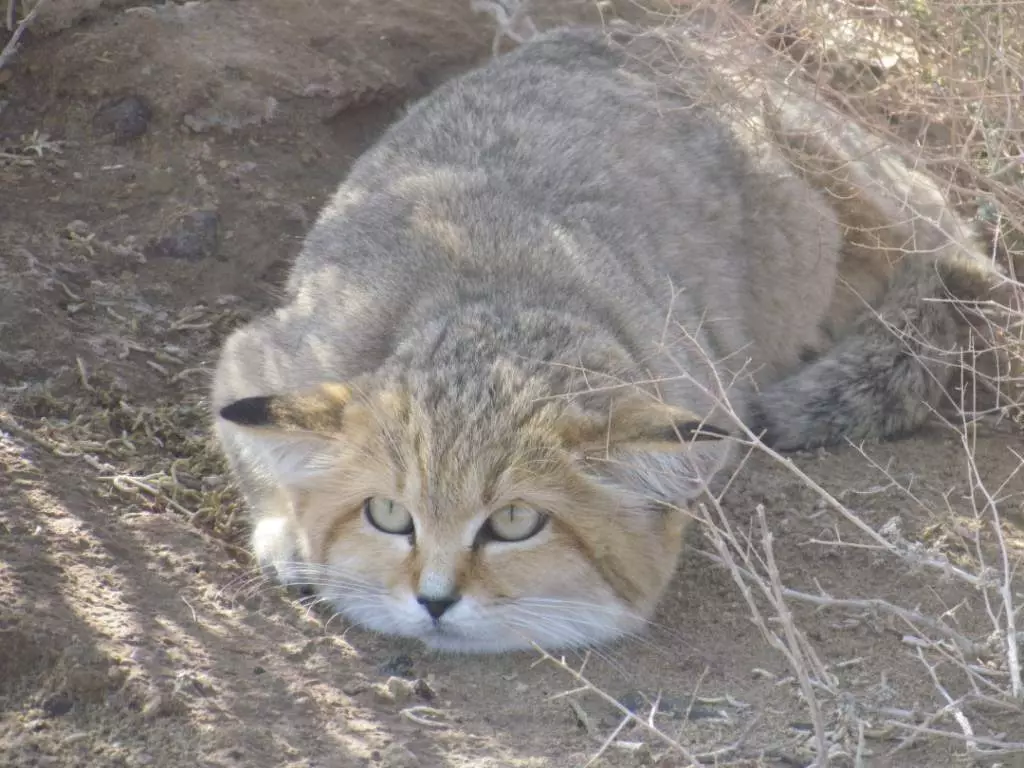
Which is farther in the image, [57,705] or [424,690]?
[424,690]

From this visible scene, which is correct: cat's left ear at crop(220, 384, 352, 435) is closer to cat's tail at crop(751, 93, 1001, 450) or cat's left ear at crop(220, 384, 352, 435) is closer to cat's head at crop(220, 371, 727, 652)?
cat's head at crop(220, 371, 727, 652)

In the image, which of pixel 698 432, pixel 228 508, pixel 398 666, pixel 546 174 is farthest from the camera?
pixel 546 174

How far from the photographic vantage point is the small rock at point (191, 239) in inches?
225

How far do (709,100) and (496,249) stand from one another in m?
1.48

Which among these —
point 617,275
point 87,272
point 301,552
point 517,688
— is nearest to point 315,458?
point 301,552

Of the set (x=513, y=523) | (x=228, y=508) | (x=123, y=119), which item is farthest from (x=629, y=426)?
(x=123, y=119)

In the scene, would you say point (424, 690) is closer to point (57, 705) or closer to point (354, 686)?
point (354, 686)

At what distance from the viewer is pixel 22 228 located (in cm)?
548

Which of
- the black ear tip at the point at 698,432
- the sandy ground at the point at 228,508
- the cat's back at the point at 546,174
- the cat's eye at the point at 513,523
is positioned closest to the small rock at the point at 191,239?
the sandy ground at the point at 228,508

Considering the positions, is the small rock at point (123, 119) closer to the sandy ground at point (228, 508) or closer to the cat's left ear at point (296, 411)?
the sandy ground at point (228, 508)

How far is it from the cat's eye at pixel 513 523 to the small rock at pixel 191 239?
265 cm

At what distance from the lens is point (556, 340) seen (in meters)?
3.92

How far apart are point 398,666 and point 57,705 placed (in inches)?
37.9

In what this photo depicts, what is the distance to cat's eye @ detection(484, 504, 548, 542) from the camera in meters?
3.64
